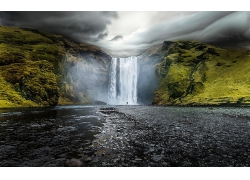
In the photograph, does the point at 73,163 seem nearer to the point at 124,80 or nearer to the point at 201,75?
the point at 201,75

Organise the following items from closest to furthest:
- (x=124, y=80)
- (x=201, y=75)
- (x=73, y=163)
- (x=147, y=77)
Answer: (x=73, y=163) < (x=201, y=75) < (x=124, y=80) < (x=147, y=77)

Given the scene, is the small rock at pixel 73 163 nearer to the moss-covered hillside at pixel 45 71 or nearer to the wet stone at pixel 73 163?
the wet stone at pixel 73 163

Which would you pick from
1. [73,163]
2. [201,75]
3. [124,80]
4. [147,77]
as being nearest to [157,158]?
[73,163]

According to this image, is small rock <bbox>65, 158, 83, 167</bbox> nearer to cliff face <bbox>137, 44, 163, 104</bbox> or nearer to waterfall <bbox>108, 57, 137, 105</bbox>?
waterfall <bbox>108, 57, 137, 105</bbox>

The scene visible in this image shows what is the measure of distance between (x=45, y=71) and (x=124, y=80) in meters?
72.1

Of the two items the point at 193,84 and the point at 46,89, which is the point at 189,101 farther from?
the point at 46,89

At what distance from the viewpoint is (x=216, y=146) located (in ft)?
36.6

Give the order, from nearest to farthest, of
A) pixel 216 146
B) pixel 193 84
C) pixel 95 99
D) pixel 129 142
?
pixel 216 146 < pixel 129 142 < pixel 193 84 < pixel 95 99

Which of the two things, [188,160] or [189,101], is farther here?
[189,101]

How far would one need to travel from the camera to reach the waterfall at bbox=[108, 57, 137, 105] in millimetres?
134000

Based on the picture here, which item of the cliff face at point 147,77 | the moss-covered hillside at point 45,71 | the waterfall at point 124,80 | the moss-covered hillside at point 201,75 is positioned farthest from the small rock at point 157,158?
the cliff face at point 147,77

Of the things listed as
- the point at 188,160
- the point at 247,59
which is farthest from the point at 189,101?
the point at 188,160

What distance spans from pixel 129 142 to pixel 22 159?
268 inches

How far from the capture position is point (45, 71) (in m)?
72.4
